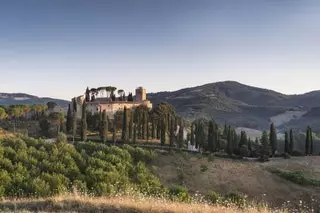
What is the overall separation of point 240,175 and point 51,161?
78.3ft

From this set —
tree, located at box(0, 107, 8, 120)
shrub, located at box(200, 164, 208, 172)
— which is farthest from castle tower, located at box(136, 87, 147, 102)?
shrub, located at box(200, 164, 208, 172)

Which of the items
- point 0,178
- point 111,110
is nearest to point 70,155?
point 0,178

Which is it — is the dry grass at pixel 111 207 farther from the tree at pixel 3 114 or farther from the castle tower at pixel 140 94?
the castle tower at pixel 140 94

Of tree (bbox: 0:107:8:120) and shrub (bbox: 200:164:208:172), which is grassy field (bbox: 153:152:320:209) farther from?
tree (bbox: 0:107:8:120)

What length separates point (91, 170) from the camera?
24.1 metres

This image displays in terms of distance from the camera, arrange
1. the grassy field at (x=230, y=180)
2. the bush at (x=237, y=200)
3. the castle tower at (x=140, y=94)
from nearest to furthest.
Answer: the bush at (x=237, y=200), the grassy field at (x=230, y=180), the castle tower at (x=140, y=94)

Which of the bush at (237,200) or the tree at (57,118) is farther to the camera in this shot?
the tree at (57,118)

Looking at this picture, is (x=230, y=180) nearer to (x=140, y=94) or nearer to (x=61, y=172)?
(x=61, y=172)

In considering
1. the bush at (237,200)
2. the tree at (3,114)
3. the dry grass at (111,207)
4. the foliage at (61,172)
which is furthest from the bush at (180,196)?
the tree at (3,114)

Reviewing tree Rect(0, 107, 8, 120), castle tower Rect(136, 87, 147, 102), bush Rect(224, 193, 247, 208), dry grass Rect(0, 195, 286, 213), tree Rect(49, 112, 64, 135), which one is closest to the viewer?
dry grass Rect(0, 195, 286, 213)

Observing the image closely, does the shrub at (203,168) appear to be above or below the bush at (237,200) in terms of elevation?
below

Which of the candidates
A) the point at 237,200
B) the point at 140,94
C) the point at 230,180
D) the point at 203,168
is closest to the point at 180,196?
the point at 237,200

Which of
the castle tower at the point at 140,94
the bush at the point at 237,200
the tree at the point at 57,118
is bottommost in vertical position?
the bush at the point at 237,200

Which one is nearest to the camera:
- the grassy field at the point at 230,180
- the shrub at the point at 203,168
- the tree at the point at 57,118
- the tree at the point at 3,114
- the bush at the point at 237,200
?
the bush at the point at 237,200
